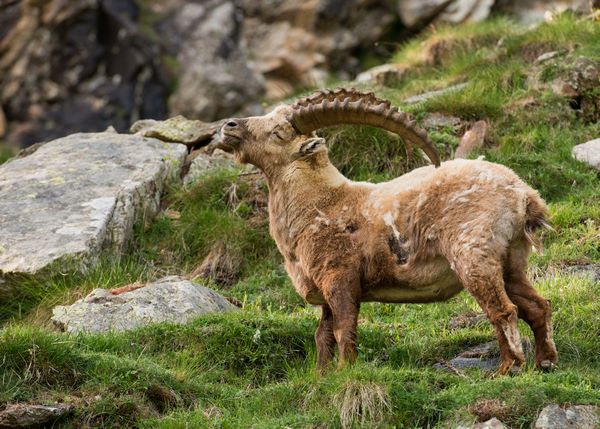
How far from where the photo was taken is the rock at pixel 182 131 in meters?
15.9

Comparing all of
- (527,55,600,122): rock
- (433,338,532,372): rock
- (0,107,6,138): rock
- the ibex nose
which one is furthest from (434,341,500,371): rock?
(0,107,6,138): rock

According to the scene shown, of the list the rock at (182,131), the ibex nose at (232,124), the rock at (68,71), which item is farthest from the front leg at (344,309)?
the rock at (68,71)

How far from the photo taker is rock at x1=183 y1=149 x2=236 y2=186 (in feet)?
49.4

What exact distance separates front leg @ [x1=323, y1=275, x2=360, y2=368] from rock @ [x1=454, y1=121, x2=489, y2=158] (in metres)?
5.48

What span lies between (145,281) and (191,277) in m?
0.61

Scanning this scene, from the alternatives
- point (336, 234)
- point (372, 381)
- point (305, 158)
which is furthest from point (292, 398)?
point (305, 158)

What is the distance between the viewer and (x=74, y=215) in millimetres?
12898

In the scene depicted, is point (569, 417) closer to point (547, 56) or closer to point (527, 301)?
point (527, 301)

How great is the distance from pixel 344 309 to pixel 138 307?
A: 254 cm

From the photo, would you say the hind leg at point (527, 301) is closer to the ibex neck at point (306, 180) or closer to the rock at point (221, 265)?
the ibex neck at point (306, 180)

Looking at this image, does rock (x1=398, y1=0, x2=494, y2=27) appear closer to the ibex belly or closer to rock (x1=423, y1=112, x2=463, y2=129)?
rock (x1=423, y1=112, x2=463, y2=129)

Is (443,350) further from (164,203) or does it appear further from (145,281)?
(164,203)

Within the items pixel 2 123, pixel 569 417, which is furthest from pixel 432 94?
pixel 2 123

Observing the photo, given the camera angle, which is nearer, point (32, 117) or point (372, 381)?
point (372, 381)
